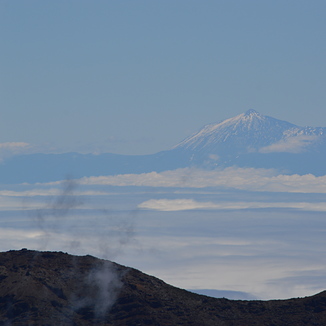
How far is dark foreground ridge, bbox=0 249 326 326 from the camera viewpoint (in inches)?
4983

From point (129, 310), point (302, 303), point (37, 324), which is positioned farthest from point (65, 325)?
point (302, 303)

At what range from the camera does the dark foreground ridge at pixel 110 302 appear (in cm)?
12656

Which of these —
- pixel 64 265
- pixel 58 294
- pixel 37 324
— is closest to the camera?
pixel 37 324

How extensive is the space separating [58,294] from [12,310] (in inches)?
354

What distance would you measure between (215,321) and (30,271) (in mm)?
35658

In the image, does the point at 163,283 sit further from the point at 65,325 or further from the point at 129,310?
the point at 65,325

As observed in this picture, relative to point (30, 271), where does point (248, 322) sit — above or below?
below

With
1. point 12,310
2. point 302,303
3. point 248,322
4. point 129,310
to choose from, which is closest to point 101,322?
point 129,310

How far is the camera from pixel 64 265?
14125 centimetres

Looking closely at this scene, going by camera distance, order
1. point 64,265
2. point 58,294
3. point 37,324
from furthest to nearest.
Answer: point 64,265, point 58,294, point 37,324

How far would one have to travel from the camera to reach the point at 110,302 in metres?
131

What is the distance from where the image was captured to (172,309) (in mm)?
131250

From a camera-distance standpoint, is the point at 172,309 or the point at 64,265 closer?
the point at 172,309

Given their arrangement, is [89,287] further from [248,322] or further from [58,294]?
[248,322]
